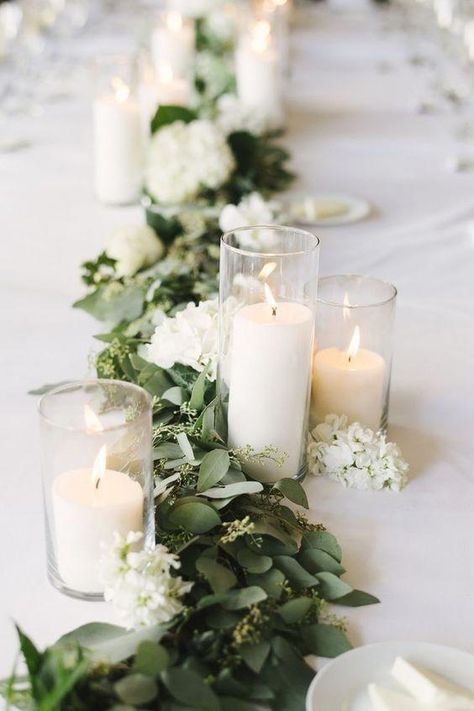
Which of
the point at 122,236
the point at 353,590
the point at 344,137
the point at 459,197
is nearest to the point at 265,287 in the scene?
the point at 353,590

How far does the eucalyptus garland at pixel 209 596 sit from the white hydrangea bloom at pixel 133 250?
0.26 metres

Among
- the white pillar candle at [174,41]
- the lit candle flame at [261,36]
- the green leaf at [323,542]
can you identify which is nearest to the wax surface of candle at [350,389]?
the green leaf at [323,542]

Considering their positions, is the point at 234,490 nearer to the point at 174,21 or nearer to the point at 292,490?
the point at 292,490

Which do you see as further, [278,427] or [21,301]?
[21,301]

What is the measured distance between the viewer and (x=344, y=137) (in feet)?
8.09

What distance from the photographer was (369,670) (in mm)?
717

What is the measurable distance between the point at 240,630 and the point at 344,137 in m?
1.91

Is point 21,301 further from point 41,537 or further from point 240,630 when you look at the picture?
point 240,630

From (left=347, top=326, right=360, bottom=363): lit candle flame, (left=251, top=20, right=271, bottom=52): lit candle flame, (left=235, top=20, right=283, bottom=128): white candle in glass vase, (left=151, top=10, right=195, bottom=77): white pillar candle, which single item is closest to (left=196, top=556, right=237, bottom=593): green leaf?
(left=347, top=326, right=360, bottom=363): lit candle flame

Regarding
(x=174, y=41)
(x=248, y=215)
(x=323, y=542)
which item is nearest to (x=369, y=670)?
(x=323, y=542)

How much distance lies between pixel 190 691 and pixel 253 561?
0.17 m

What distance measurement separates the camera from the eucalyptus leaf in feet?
2.93

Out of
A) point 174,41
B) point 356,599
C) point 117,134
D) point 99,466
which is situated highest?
point 174,41

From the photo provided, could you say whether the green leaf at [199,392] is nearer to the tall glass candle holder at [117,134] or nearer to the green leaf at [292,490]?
the green leaf at [292,490]
